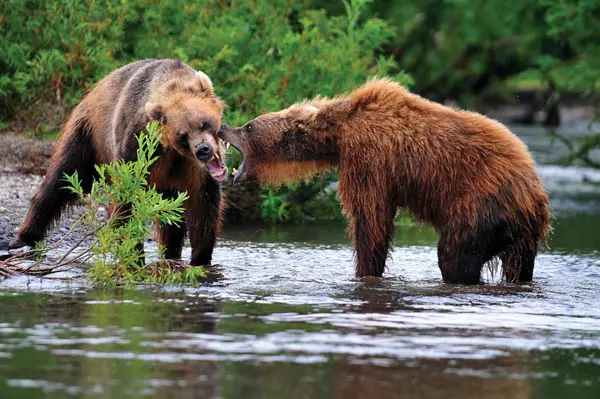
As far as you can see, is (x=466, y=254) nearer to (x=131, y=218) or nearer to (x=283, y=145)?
(x=283, y=145)

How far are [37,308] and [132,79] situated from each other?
249cm

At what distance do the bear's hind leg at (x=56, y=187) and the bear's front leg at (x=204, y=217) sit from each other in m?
1.01

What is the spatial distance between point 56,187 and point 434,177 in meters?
3.12

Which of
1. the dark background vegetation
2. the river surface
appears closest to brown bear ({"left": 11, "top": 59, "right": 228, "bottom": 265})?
the river surface

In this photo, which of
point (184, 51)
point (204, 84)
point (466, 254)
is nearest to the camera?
point (466, 254)

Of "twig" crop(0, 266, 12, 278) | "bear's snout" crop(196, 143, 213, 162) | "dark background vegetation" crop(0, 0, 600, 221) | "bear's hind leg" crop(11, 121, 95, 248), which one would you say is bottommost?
"twig" crop(0, 266, 12, 278)

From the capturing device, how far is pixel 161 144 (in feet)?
28.1

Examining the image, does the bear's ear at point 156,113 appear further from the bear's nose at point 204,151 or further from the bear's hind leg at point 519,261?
the bear's hind leg at point 519,261

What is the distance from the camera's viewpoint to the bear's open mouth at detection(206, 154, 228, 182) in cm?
847

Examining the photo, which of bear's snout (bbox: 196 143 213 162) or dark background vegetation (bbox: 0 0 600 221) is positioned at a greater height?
dark background vegetation (bbox: 0 0 600 221)

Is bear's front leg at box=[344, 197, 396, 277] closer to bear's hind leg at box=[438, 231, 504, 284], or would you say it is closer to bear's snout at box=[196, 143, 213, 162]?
bear's hind leg at box=[438, 231, 504, 284]

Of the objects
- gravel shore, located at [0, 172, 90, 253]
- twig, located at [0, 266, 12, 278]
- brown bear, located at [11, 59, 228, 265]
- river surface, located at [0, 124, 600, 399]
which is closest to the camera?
river surface, located at [0, 124, 600, 399]

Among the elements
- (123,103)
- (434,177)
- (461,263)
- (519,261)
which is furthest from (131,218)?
(519,261)

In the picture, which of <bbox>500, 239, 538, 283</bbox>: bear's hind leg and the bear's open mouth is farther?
the bear's open mouth
